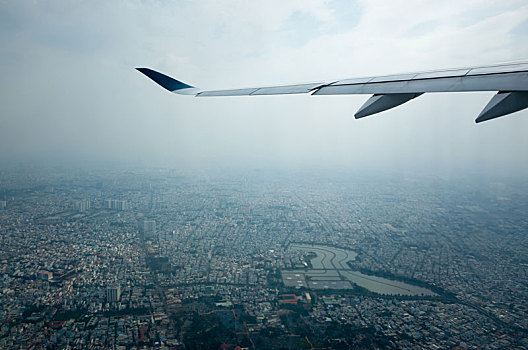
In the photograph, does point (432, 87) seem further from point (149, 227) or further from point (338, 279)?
point (149, 227)

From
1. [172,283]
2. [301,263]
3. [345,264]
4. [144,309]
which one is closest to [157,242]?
[172,283]

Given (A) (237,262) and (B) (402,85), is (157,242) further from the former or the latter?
(B) (402,85)

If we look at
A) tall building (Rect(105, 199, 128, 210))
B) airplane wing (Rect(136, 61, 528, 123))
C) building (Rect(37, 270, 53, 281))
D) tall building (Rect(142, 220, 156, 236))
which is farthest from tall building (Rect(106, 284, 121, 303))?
tall building (Rect(105, 199, 128, 210))

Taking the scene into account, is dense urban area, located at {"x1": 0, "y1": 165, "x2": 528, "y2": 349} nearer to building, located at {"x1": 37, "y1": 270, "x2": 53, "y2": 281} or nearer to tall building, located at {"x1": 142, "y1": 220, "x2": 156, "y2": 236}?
building, located at {"x1": 37, "y1": 270, "x2": 53, "y2": 281}

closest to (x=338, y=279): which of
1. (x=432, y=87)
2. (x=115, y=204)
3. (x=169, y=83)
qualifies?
(x=169, y=83)

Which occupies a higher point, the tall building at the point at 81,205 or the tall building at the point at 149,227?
the tall building at the point at 81,205

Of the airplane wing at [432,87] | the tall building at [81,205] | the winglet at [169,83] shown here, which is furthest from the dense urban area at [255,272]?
the airplane wing at [432,87]

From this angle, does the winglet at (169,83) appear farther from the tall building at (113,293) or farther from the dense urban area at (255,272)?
the tall building at (113,293)
